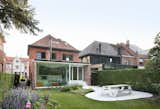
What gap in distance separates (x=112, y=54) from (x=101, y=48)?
2615 mm

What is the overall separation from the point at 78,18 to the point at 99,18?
5.83ft

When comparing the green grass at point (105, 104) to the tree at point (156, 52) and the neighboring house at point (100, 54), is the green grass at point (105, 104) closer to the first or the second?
the tree at point (156, 52)

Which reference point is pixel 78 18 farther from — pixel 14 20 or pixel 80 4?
pixel 14 20

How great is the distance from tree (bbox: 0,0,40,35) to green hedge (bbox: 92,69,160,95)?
12687 mm

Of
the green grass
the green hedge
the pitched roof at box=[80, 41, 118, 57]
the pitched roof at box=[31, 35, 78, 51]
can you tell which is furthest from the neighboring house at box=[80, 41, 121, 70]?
the green grass

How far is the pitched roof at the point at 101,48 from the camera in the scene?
45.4 m

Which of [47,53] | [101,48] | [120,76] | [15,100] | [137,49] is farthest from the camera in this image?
[137,49]

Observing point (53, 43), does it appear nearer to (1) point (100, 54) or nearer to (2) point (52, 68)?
(2) point (52, 68)

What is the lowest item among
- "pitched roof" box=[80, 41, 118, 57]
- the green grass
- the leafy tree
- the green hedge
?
the green grass

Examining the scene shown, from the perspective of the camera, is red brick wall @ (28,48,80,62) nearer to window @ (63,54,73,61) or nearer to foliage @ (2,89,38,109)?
window @ (63,54,73,61)

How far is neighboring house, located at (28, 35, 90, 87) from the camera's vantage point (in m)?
27.8

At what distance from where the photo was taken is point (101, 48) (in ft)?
154

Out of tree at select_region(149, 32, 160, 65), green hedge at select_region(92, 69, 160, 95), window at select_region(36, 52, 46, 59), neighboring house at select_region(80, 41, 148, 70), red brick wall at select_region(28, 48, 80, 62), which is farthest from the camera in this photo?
neighboring house at select_region(80, 41, 148, 70)

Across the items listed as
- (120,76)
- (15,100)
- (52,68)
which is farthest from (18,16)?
(52,68)
